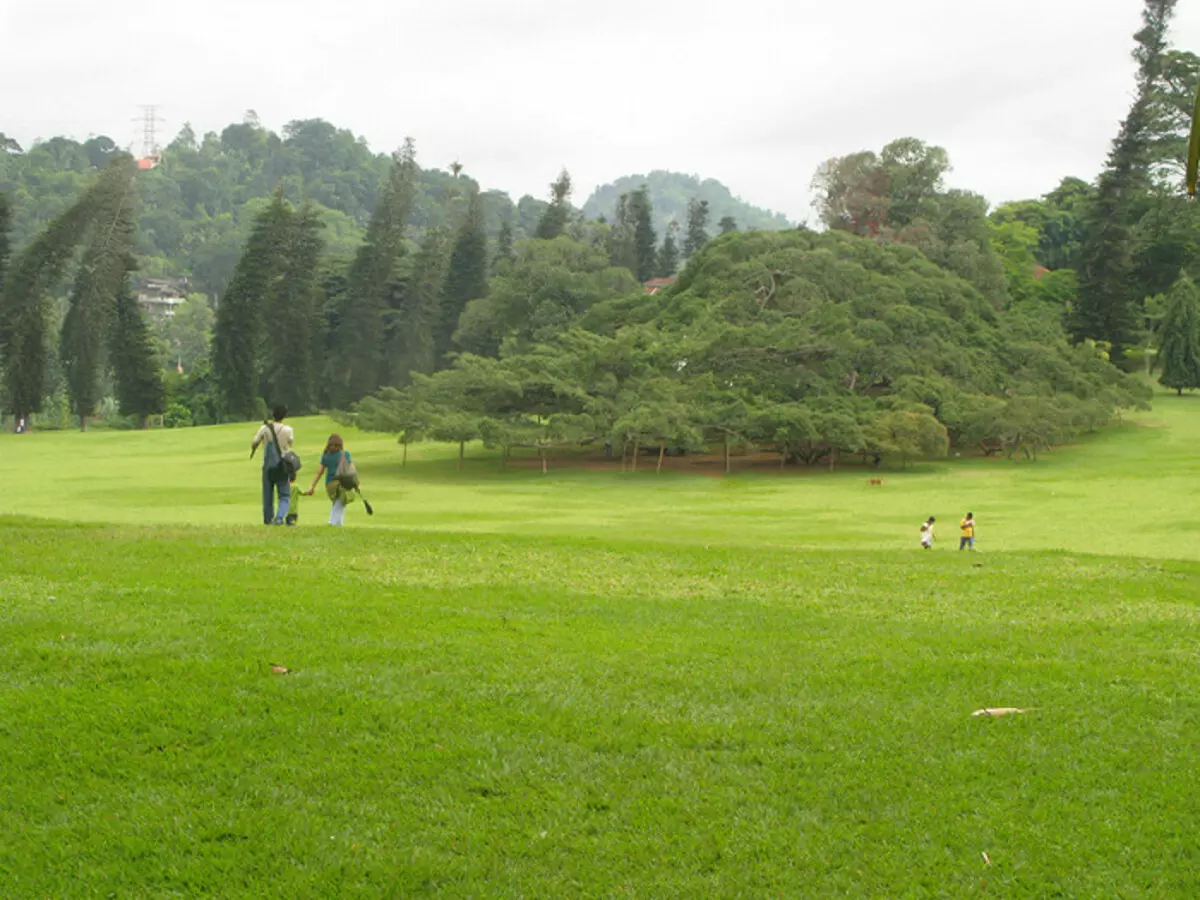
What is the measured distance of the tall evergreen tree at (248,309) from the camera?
6644cm

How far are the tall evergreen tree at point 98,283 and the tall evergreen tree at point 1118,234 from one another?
53.2 metres

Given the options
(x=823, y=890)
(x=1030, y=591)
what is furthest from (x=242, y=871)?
(x=1030, y=591)

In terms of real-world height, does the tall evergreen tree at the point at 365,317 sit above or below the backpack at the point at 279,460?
above

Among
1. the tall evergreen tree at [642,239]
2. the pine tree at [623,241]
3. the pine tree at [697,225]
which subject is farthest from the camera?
the pine tree at [697,225]

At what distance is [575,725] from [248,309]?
211 feet

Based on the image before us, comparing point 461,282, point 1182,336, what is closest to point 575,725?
point 1182,336

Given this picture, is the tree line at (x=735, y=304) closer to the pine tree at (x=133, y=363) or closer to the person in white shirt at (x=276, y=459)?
the pine tree at (x=133, y=363)

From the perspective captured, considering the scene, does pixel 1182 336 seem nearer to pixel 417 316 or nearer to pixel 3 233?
pixel 417 316

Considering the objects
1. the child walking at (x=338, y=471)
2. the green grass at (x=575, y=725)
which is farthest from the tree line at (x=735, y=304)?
the green grass at (x=575, y=725)

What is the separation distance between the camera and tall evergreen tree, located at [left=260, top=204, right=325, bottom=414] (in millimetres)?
67688

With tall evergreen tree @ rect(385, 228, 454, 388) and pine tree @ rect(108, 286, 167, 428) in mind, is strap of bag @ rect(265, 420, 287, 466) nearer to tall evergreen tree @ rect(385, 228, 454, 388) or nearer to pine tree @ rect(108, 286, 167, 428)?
pine tree @ rect(108, 286, 167, 428)

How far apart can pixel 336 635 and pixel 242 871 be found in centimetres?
335

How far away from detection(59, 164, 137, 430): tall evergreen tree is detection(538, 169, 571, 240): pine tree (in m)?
29.3

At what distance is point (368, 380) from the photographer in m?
72.8
